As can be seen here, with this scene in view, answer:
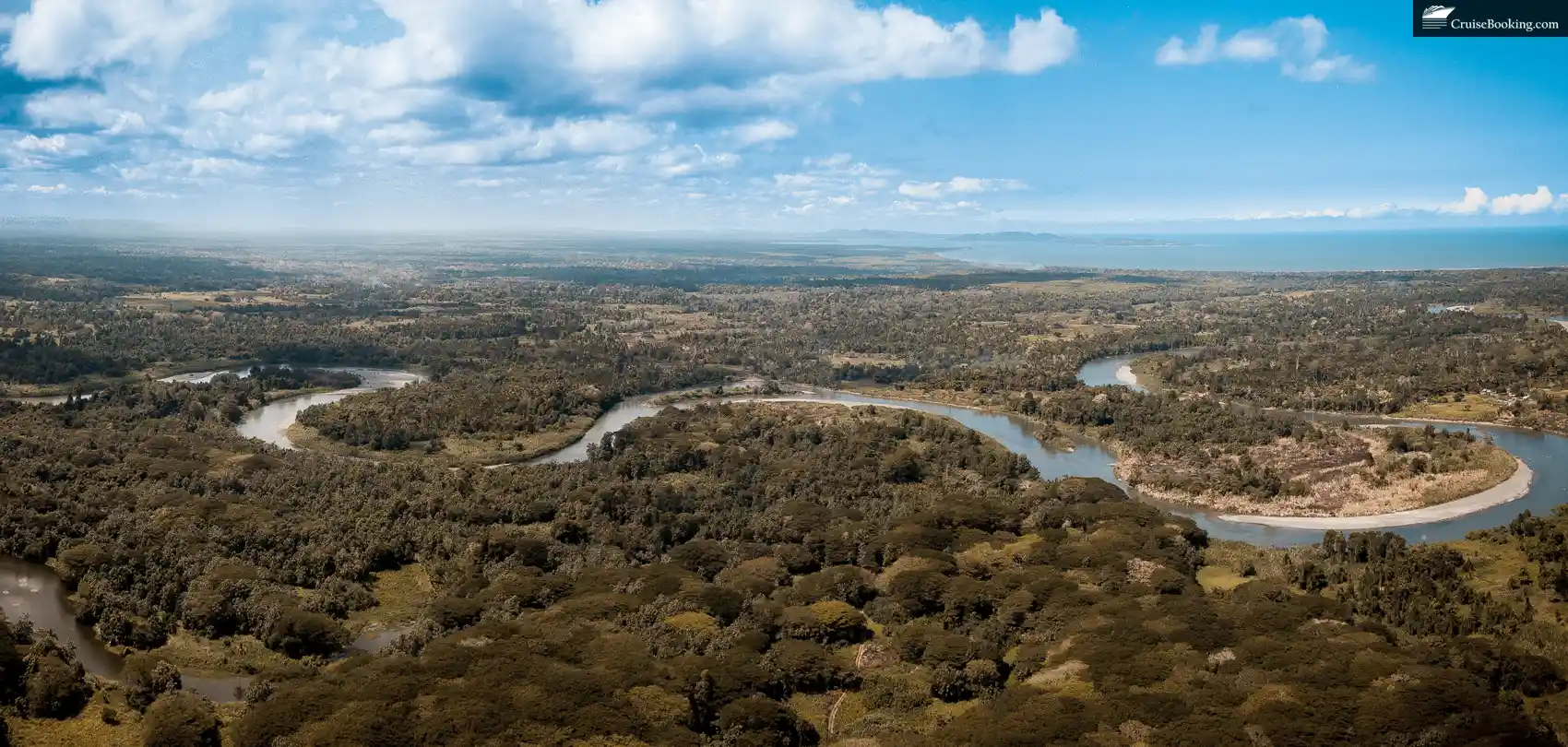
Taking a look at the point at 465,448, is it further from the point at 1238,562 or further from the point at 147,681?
the point at 1238,562

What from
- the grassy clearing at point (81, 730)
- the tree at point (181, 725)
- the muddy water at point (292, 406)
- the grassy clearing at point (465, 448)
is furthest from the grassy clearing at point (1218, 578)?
the muddy water at point (292, 406)

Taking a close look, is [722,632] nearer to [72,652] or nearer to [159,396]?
[72,652]

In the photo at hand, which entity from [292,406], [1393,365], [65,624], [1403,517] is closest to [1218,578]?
[1403,517]

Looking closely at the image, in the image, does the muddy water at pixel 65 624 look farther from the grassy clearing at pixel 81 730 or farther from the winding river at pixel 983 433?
the grassy clearing at pixel 81 730

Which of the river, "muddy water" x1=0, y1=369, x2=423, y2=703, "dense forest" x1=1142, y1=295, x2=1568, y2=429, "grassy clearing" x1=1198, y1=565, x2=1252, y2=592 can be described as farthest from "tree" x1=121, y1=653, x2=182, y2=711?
"dense forest" x1=1142, y1=295, x2=1568, y2=429

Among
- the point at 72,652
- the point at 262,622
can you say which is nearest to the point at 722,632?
the point at 262,622

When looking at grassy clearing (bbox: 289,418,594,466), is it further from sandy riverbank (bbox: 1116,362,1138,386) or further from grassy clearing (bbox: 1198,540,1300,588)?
sandy riverbank (bbox: 1116,362,1138,386)
